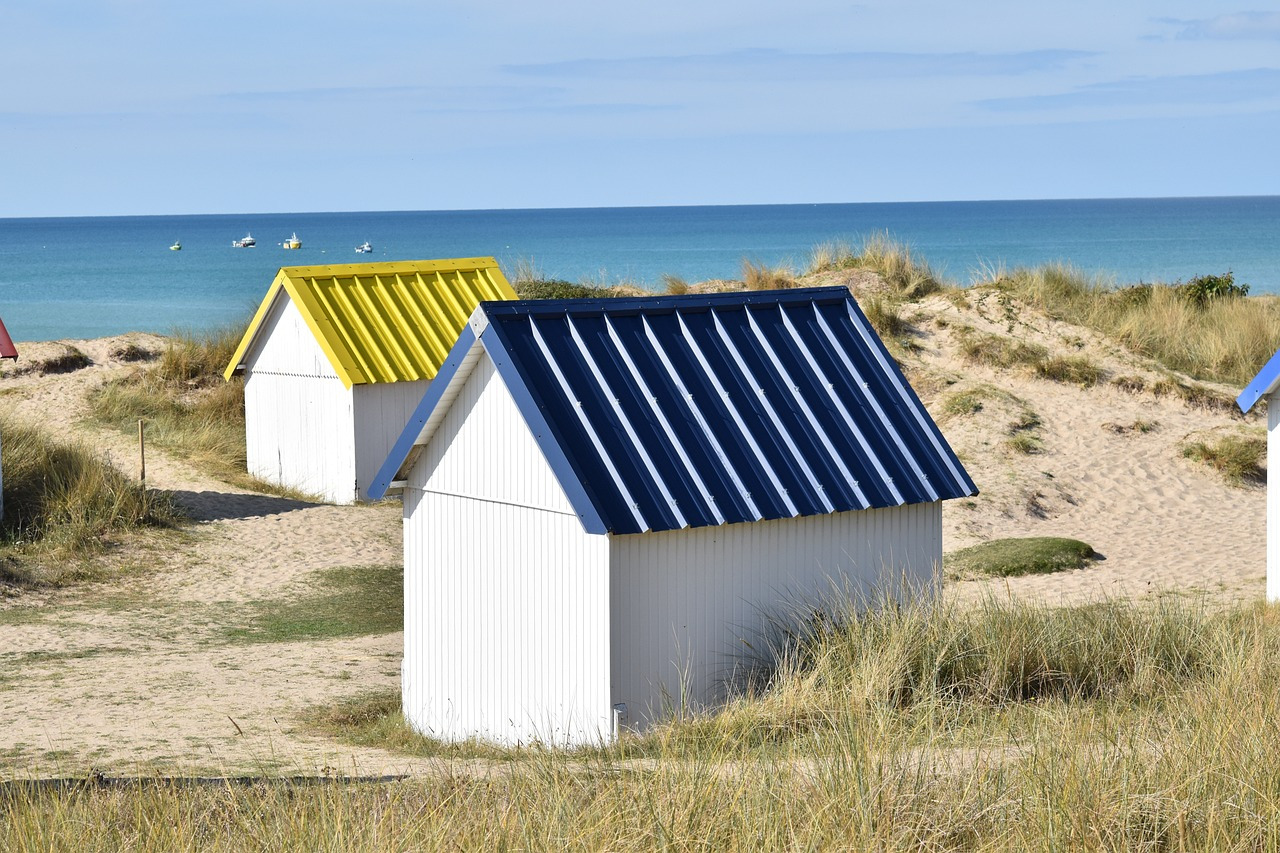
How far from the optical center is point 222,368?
28500 millimetres

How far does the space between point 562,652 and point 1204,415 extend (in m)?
18.4

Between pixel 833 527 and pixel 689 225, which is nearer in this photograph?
pixel 833 527

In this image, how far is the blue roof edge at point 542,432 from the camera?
9133mm

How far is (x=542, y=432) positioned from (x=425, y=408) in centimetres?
130

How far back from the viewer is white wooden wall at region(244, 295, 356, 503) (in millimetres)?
20969

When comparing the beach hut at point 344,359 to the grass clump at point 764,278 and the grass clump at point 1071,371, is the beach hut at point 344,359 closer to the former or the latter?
the grass clump at point 764,278

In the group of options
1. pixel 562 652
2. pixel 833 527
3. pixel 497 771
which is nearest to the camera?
pixel 497 771

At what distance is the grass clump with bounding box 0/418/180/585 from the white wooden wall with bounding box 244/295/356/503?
2.47m

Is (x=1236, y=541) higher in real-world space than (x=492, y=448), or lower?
lower

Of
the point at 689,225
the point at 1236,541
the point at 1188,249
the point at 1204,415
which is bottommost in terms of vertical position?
the point at 1236,541

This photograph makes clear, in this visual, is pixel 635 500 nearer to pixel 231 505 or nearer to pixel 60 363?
pixel 231 505

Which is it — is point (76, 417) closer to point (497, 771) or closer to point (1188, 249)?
point (497, 771)

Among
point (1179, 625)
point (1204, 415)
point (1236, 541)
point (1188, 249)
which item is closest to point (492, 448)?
point (1179, 625)

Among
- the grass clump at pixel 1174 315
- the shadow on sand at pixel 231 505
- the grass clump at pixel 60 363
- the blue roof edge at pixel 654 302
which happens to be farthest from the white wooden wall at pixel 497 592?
the grass clump at pixel 60 363
